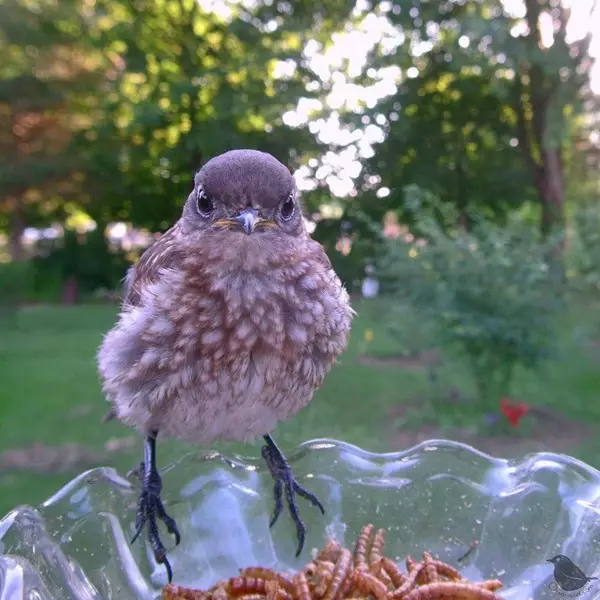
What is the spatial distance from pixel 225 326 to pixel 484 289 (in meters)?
2.43

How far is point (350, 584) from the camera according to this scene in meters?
1.14

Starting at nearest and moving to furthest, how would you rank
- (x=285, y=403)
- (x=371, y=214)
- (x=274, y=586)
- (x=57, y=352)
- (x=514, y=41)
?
(x=274, y=586), (x=285, y=403), (x=371, y=214), (x=514, y=41), (x=57, y=352)

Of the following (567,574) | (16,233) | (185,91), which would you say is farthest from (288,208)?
(16,233)

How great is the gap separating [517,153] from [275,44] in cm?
235

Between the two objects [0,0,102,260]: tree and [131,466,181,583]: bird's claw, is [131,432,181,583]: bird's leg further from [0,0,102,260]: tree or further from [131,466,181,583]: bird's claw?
[0,0,102,260]: tree

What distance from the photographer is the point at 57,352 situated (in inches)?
227

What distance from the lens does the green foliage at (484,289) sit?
3.31 m

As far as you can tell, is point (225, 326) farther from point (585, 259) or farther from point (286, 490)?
point (585, 259)

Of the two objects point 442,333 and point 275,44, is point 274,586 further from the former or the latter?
point 275,44

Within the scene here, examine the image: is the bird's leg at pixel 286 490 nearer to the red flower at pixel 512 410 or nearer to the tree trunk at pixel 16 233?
the red flower at pixel 512 410

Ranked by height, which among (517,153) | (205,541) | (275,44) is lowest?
(205,541)

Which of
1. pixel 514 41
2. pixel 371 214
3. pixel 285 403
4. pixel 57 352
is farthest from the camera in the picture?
pixel 57 352

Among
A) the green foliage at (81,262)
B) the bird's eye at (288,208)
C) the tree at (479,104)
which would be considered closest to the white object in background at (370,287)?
the tree at (479,104)

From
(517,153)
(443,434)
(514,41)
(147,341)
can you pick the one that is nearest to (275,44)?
(514,41)
